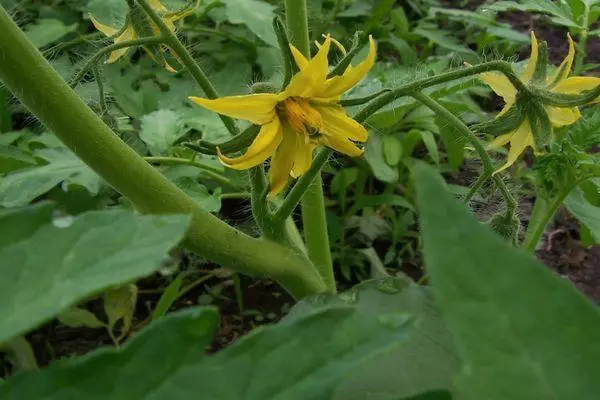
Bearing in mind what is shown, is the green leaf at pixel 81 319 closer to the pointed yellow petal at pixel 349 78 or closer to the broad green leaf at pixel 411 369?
the pointed yellow petal at pixel 349 78

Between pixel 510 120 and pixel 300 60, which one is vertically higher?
pixel 300 60

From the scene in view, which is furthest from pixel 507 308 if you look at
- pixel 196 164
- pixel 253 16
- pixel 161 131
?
pixel 253 16

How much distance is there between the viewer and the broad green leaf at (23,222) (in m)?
0.31

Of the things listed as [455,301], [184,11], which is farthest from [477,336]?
[184,11]

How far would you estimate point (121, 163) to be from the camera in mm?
659

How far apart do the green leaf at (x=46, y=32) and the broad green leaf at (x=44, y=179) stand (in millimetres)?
646

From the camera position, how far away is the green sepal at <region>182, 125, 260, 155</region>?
698 millimetres

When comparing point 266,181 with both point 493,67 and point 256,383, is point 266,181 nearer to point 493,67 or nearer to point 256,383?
point 493,67

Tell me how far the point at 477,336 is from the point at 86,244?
0.50ft

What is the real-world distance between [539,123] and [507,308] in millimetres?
570

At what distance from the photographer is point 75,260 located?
0.30 m

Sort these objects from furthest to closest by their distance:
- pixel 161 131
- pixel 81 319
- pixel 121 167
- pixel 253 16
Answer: pixel 253 16, pixel 81 319, pixel 161 131, pixel 121 167

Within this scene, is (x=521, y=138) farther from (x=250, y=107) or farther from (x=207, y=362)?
(x=207, y=362)

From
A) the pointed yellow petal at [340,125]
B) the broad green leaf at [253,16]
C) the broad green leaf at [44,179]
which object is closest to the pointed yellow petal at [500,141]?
the pointed yellow petal at [340,125]
